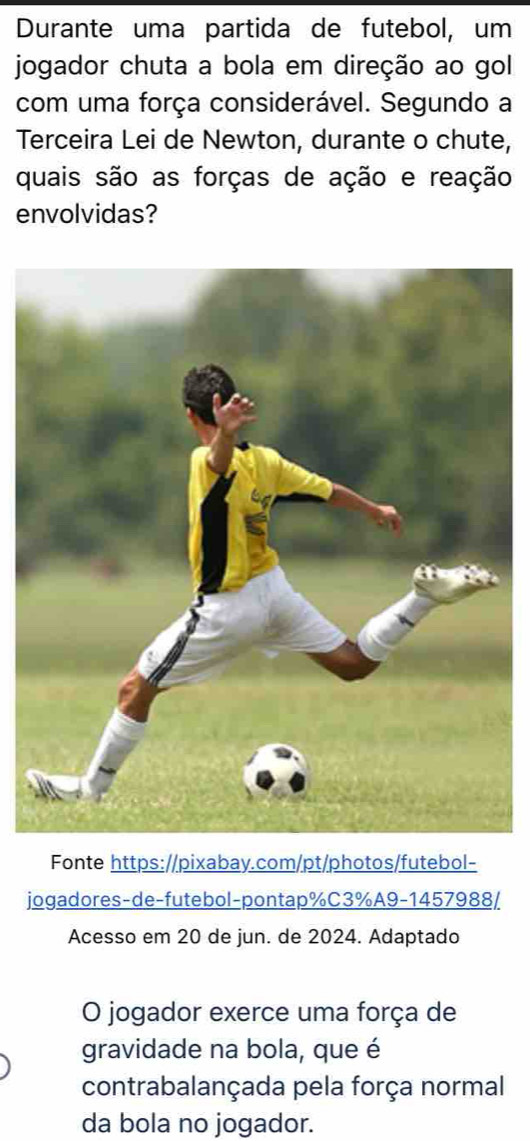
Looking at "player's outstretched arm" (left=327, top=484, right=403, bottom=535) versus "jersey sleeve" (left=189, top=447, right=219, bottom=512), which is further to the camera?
"player's outstretched arm" (left=327, top=484, right=403, bottom=535)

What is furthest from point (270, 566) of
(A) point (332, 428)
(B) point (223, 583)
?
(A) point (332, 428)

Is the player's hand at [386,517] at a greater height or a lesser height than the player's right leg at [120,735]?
greater

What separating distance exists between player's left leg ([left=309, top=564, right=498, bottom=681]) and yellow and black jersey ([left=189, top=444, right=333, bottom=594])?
0.74 meters

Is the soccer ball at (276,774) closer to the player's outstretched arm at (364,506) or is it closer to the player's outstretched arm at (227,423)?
the player's outstretched arm at (364,506)

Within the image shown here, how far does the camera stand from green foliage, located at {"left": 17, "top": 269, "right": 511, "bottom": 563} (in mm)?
61906

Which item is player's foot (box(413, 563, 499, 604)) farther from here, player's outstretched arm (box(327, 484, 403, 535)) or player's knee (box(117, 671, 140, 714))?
player's knee (box(117, 671, 140, 714))

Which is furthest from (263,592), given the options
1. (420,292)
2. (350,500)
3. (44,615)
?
(420,292)

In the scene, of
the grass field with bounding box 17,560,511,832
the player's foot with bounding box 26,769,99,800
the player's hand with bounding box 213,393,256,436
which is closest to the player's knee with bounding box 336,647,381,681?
Answer: the grass field with bounding box 17,560,511,832

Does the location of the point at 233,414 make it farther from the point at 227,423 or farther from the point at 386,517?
the point at 386,517

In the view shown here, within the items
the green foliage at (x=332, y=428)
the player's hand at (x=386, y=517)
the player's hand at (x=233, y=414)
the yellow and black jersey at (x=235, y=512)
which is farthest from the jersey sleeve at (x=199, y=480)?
the green foliage at (x=332, y=428)

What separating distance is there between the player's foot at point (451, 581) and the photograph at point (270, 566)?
0.01 metres

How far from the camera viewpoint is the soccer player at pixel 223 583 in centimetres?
850

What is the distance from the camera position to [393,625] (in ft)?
30.2
